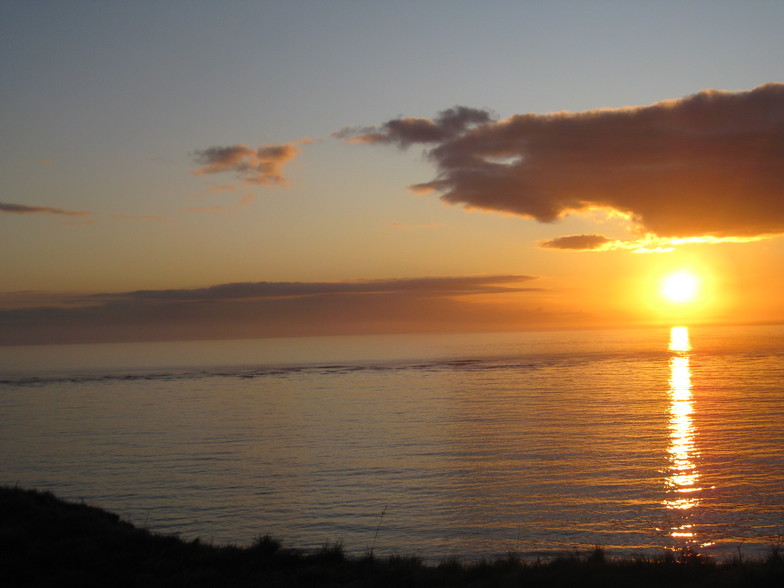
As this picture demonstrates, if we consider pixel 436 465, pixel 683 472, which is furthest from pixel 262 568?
pixel 683 472

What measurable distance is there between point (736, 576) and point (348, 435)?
113ft

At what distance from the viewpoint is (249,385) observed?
314 ft

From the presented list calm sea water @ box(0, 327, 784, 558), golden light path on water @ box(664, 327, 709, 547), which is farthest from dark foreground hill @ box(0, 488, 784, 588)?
golden light path on water @ box(664, 327, 709, 547)

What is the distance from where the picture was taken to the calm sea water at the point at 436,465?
915 inches

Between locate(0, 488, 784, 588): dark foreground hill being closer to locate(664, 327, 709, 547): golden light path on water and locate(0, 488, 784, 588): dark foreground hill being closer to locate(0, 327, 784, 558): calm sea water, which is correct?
locate(0, 327, 784, 558): calm sea water

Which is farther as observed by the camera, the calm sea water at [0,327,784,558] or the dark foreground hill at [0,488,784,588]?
the calm sea water at [0,327,784,558]

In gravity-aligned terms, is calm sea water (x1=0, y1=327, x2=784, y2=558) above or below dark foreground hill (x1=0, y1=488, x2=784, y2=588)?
below

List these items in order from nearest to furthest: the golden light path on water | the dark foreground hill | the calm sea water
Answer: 1. the dark foreground hill
2. the golden light path on water
3. the calm sea water

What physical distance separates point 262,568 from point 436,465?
2102 centimetres

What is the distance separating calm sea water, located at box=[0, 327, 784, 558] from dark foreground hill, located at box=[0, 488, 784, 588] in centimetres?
617

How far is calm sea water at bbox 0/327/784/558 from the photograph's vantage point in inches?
915

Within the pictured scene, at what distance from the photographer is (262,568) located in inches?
581

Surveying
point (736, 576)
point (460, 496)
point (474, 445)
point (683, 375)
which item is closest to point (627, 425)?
point (474, 445)

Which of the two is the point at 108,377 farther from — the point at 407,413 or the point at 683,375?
the point at 683,375
